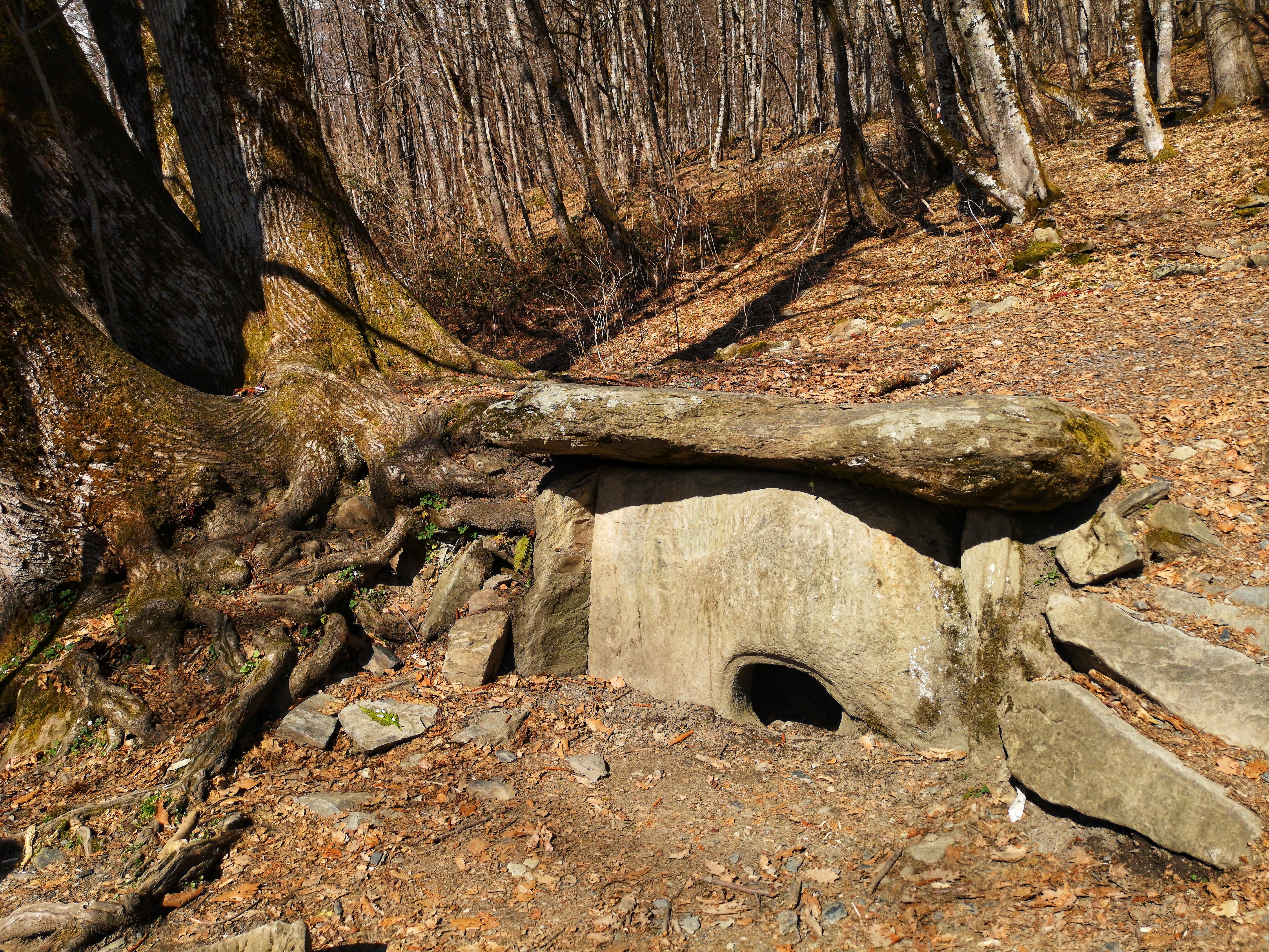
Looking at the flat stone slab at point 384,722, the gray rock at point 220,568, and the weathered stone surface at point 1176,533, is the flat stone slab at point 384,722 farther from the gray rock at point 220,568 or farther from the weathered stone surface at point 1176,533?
the weathered stone surface at point 1176,533

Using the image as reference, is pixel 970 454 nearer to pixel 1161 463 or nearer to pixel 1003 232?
pixel 1161 463

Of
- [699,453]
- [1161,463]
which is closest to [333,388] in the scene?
[699,453]

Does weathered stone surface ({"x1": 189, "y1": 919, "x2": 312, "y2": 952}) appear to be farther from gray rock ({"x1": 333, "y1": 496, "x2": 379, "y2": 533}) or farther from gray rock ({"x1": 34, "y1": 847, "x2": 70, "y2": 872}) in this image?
gray rock ({"x1": 333, "y1": 496, "x2": 379, "y2": 533})

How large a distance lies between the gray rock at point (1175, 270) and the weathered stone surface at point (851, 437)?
11.6 ft

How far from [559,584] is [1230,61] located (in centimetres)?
1306

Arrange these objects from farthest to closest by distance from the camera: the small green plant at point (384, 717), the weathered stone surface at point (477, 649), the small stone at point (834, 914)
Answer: the weathered stone surface at point (477, 649) < the small green plant at point (384, 717) < the small stone at point (834, 914)

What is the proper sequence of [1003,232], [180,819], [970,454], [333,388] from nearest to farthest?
1. [970,454]
2. [180,819]
3. [333,388]
4. [1003,232]

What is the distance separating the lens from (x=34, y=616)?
475 cm

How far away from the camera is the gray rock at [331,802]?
4.01m

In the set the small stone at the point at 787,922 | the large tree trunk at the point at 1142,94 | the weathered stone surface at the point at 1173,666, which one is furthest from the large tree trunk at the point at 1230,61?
the small stone at the point at 787,922

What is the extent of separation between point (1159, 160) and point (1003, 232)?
9.09 feet

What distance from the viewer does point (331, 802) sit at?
4062 mm

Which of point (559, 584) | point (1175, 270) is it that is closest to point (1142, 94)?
point (1175, 270)

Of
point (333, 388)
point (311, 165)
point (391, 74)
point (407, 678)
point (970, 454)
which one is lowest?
point (407, 678)
